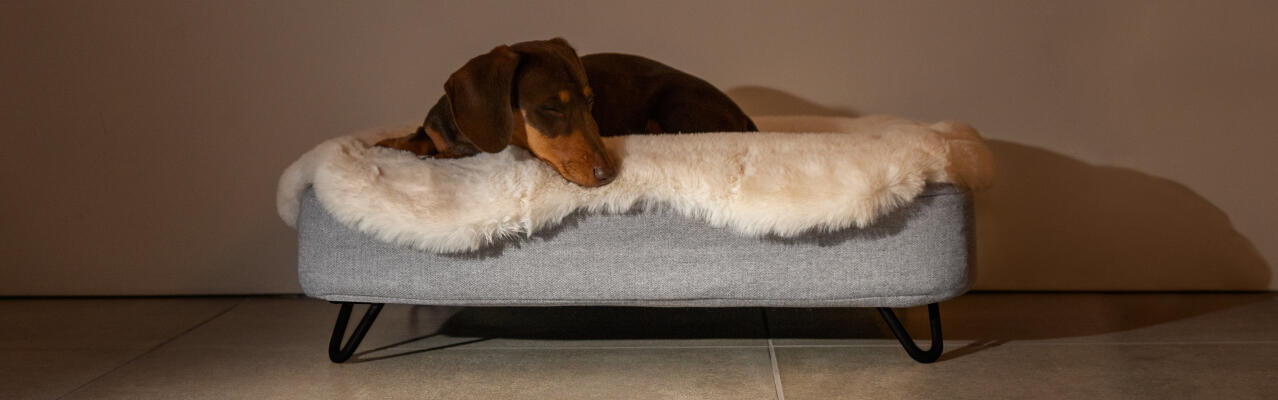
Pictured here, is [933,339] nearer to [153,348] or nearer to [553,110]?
[553,110]

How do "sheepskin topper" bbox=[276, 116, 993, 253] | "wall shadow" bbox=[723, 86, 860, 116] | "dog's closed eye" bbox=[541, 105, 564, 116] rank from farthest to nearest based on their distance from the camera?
"wall shadow" bbox=[723, 86, 860, 116]
"dog's closed eye" bbox=[541, 105, 564, 116]
"sheepskin topper" bbox=[276, 116, 993, 253]

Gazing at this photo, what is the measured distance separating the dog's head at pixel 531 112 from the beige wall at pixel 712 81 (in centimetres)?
101

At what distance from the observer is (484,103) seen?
2.03m

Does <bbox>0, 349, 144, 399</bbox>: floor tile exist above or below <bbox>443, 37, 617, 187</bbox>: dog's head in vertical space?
below

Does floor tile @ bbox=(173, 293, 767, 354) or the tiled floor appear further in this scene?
floor tile @ bbox=(173, 293, 767, 354)

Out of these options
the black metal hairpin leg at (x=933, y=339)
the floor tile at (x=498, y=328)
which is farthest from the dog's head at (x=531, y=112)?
the black metal hairpin leg at (x=933, y=339)

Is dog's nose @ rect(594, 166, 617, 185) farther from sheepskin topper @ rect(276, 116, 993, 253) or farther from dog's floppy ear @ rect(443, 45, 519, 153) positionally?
dog's floppy ear @ rect(443, 45, 519, 153)

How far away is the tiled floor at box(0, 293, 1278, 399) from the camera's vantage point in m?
2.01

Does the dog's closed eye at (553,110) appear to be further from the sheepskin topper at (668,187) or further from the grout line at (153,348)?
the grout line at (153,348)

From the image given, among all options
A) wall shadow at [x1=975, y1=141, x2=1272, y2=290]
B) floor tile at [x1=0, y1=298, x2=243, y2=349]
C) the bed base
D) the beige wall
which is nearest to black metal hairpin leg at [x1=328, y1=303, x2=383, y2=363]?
the bed base

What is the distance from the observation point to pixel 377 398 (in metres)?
1.97

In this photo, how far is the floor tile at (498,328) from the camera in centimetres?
242

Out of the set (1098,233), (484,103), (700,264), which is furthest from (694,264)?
(1098,233)

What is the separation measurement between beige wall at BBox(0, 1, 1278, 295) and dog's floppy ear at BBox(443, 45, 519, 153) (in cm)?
106
